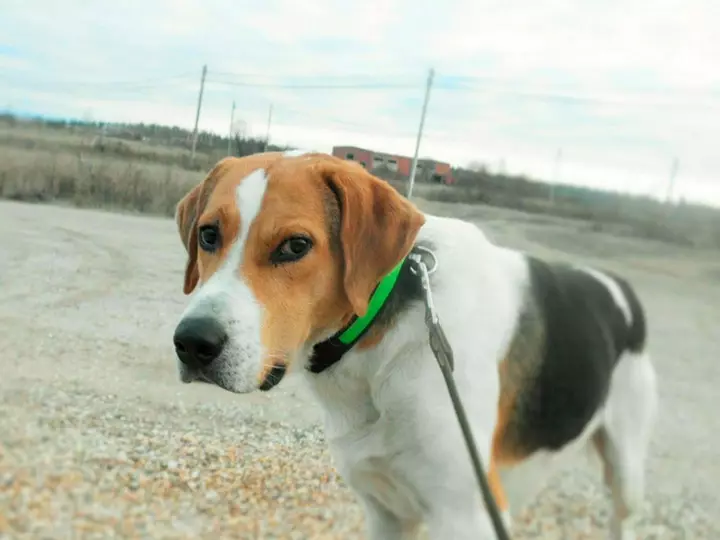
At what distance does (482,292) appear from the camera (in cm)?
197

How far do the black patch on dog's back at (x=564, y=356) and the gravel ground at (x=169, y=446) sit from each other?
1269 mm

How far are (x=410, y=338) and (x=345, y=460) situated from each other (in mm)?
411

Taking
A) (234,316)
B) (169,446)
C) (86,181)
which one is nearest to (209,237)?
(234,316)

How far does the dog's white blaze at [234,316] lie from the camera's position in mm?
1551

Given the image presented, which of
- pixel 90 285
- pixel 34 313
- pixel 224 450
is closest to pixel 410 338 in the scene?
pixel 224 450

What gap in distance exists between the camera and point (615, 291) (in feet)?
8.88

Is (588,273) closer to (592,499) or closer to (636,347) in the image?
(636,347)

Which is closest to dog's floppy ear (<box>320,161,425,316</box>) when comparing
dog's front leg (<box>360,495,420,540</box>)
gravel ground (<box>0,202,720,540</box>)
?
dog's front leg (<box>360,495,420,540</box>)

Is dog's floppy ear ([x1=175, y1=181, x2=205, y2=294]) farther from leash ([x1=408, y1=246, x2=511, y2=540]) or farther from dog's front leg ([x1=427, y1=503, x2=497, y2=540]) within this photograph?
dog's front leg ([x1=427, y1=503, x2=497, y2=540])

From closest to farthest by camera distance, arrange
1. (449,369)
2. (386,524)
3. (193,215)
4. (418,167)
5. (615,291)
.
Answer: (449,369), (193,215), (386,524), (615,291), (418,167)

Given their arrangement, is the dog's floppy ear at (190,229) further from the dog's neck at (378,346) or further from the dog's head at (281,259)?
the dog's neck at (378,346)

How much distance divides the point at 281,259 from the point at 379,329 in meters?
0.33

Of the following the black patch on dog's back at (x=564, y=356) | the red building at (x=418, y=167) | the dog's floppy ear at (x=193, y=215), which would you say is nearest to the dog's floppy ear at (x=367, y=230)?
the dog's floppy ear at (x=193, y=215)

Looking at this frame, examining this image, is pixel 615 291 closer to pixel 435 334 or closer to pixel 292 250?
pixel 435 334
